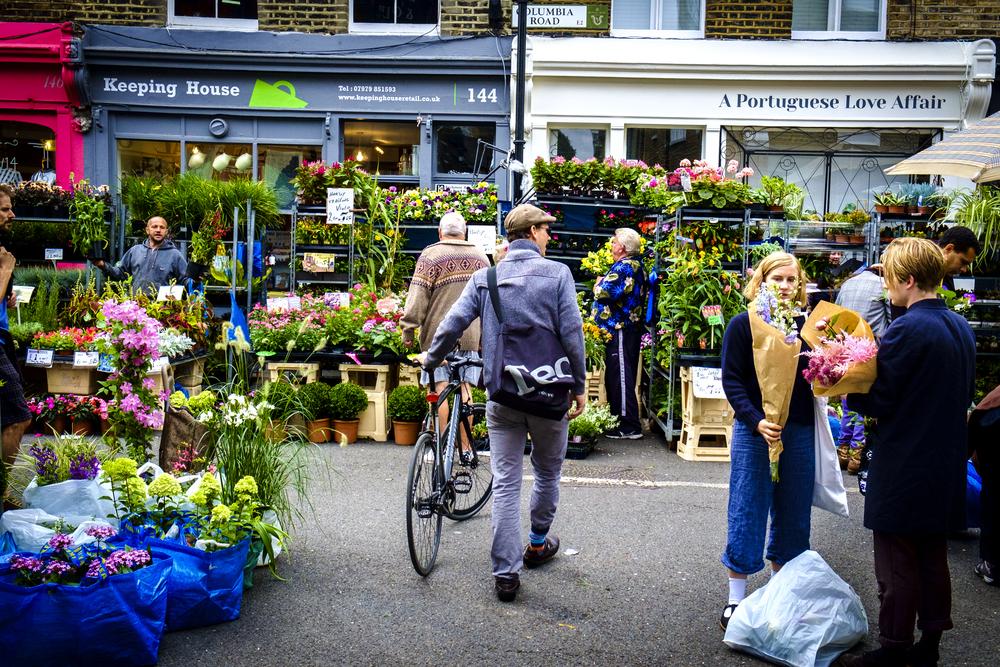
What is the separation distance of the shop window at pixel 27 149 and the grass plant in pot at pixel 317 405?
7.72 metres

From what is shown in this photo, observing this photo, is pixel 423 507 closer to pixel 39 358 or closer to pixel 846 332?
pixel 846 332

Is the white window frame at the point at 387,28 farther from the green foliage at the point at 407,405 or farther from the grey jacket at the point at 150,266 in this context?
the green foliage at the point at 407,405

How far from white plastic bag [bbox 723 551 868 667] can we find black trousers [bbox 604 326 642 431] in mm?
4796

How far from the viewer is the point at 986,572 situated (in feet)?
17.7

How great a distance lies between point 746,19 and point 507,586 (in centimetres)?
1118

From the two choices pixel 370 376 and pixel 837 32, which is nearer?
pixel 370 376

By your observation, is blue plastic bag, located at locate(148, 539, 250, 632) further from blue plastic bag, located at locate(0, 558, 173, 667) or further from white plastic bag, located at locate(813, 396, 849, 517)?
white plastic bag, located at locate(813, 396, 849, 517)

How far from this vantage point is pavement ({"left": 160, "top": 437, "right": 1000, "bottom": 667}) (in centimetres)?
439

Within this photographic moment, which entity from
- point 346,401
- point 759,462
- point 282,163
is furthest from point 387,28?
point 759,462

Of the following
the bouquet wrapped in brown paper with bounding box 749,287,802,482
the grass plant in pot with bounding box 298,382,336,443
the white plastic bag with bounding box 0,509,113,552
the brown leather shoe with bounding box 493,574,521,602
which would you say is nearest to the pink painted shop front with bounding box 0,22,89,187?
the grass plant in pot with bounding box 298,382,336,443

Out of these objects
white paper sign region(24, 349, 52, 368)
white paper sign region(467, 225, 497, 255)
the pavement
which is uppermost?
white paper sign region(467, 225, 497, 255)

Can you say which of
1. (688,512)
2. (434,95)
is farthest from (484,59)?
(688,512)

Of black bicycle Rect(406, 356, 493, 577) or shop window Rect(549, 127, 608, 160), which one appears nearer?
black bicycle Rect(406, 356, 493, 577)

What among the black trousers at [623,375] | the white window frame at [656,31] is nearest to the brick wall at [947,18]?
the white window frame at [656,31]
